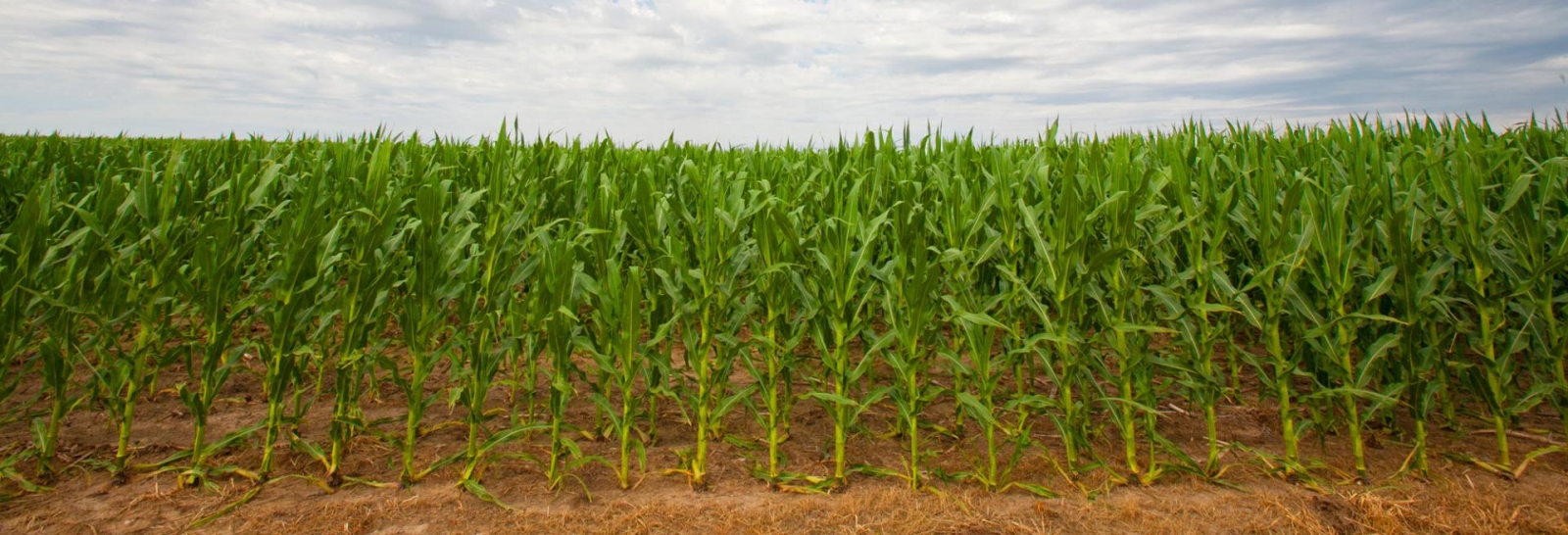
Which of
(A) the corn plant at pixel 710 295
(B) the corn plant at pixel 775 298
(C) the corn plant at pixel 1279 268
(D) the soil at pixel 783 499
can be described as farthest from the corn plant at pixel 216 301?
(C) the corn plant at pixel 1279 268

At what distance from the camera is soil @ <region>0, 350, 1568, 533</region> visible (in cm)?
282

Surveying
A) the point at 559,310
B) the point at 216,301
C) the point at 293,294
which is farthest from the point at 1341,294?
the point at 216,301

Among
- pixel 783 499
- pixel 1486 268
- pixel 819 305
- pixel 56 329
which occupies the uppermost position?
pixel 1486 268

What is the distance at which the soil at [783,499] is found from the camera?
9.27ft

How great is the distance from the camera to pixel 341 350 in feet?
9.92

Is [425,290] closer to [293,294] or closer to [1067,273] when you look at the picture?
[293,294]

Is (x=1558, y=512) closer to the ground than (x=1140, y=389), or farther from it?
closer to the ground

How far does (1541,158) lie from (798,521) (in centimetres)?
543

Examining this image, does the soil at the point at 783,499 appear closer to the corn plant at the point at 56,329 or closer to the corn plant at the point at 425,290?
the corn plant at the point at 56,329

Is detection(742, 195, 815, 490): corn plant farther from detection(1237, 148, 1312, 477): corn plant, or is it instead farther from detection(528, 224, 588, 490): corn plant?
detection(1237, 148, 1312, 477): corn plant

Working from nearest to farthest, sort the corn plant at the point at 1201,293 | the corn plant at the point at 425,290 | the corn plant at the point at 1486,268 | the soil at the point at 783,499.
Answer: the soil at the point at 783,499, the corn plant at the point at 425,290, the corn plant at the point at 1201,293, the corn plant at the point at 1486,268

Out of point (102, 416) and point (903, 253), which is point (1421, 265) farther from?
point (102, 416)

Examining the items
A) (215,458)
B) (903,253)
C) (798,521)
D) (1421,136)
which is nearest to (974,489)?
(798,521)

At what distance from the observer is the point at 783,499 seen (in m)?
2.97
